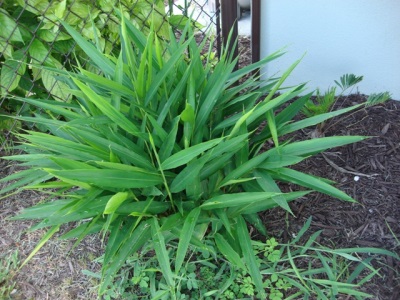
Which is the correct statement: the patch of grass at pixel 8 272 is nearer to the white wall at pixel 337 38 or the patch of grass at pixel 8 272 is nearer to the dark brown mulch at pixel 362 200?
the dark brown mulch at pixel 362 200

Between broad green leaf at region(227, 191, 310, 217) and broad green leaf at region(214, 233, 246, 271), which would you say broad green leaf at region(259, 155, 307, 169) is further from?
broad green leaf at region(214, 233, 246, 271)

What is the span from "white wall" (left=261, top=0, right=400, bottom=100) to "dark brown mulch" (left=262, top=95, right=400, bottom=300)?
0.87 ft

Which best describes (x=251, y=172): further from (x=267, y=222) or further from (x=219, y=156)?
(x=267, y=222)

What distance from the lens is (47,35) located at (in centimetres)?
195

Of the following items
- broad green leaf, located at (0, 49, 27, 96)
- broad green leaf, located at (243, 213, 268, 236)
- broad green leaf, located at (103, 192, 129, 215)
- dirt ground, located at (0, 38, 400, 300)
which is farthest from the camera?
broad green leaf, located at (0, 49, 27, 96)

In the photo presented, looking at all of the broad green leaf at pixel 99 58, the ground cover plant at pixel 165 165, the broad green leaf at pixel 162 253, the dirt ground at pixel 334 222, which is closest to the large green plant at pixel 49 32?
the broad green leaf at pixel 99 58

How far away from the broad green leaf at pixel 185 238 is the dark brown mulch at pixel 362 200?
0.49m

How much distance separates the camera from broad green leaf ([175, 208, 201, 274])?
1.26 metres

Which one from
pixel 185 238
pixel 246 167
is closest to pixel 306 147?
pixel 246 167

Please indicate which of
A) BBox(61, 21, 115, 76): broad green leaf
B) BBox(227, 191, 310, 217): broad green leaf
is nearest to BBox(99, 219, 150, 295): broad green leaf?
BBox(227, 191, 310, 217): broad green leaf

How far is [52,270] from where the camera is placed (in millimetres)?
1735

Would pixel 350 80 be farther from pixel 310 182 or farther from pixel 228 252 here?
pixel 228 252

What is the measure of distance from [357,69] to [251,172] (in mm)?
1106

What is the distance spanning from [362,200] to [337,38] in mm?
845
